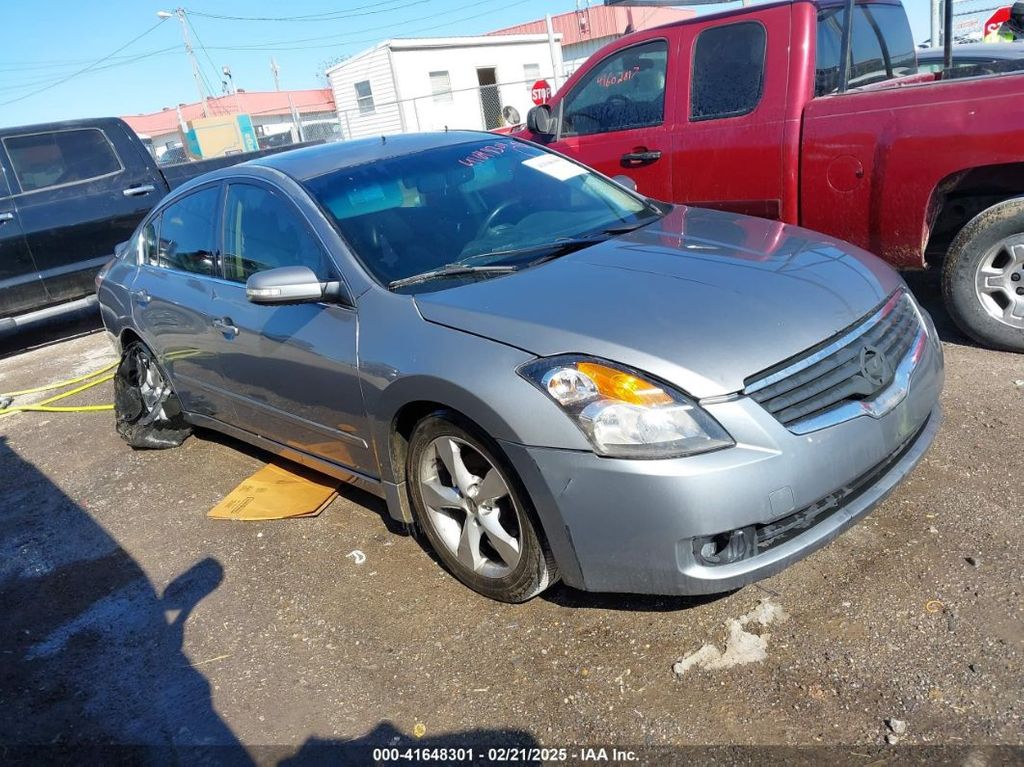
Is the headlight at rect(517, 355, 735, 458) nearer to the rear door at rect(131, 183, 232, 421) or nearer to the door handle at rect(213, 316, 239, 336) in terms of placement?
the door handle at rect(213, 316, 239, 336)

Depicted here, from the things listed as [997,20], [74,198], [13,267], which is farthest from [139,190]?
[997,20]

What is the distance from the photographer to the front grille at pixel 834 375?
7.76 ft

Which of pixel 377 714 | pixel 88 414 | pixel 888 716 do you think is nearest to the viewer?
pixel 888 716

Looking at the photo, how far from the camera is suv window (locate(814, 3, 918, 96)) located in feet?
15.7

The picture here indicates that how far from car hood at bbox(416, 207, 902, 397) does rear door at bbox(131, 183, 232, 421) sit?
1.64 m

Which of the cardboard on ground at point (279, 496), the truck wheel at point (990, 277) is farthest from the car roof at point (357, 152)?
the truck wheel at point (990, 277)

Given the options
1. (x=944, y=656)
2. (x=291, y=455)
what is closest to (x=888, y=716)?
(x=944, y=656)

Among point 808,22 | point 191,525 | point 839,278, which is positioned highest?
point 808,22

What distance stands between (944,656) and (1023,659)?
0.66 feet

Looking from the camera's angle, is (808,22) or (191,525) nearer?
(191,525)

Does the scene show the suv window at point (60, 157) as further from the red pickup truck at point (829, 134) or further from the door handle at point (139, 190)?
the red pickup truck at point (829, 134)

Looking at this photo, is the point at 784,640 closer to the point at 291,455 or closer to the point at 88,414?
the point at 291,455

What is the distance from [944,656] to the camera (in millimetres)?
2363

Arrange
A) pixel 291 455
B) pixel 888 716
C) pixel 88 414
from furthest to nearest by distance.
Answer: pixel 88 414 → pixel 291 455 → pixel 888 716
